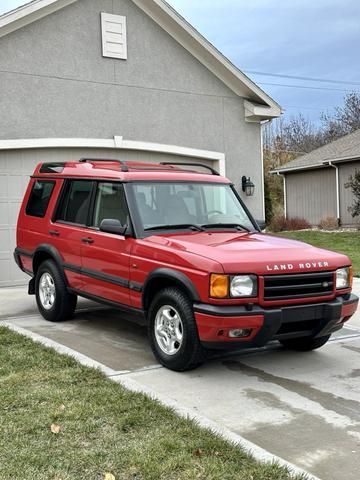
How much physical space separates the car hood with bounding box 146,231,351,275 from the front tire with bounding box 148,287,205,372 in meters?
0.49

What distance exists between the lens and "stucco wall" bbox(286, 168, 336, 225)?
2592 cm

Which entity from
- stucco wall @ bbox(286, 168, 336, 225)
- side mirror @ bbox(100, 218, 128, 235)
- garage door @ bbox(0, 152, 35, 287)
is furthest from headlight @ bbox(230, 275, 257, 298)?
stucco wall @ bbox(286, 168, 336, 225)

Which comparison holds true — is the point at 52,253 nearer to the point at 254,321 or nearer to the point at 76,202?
the point at 76,202

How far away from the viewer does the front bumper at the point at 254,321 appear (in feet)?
16.1

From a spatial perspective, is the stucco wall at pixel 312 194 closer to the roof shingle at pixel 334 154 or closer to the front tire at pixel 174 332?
the roof shingle at pixel 334 154

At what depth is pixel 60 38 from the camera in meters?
10.6

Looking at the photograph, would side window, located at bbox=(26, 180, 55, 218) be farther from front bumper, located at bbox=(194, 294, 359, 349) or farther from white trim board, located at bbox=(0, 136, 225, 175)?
front bumper, located at bbox=(194, 294, 359, 349)

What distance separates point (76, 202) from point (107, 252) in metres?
1.22

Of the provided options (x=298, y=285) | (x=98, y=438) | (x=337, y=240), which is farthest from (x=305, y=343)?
(x=337, y=240)

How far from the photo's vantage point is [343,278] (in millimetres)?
5617

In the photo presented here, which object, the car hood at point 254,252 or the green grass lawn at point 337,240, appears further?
the green grass lawn at point 337,240

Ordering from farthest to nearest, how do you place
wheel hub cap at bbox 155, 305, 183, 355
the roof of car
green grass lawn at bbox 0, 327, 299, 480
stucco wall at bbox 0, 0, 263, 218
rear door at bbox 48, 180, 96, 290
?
1. stucco wall at bbox 0, 0, 263, 218
2. rear door at bbox 48, 180, 96, 290
3. the roof of car
4. wheel hub cap at bbox 155, 305, 183, 355
5. green grass lawn at bbox 0, 327, 299, 480

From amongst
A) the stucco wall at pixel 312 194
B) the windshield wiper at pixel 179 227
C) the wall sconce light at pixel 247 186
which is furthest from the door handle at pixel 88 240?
the stucco wall at pixel 312 194

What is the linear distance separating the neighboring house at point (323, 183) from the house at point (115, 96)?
1259 centimetres
